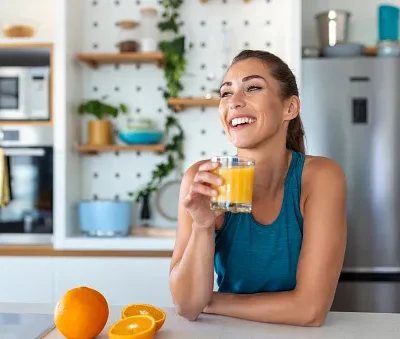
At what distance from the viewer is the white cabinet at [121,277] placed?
2.95m

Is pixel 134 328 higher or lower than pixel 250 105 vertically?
lower

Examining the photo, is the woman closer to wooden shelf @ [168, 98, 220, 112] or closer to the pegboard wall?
wooden shelf @ [168, 98, 220, 112]

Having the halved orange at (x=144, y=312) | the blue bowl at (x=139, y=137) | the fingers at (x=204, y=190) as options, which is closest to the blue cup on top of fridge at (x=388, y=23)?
the blue bowl at (x=139, y=137)

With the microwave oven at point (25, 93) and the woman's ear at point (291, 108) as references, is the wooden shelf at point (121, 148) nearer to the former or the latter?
the microwave oven at point (25, 93)

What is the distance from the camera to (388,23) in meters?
3.18

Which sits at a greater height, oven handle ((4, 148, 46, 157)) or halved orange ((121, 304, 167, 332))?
oven handle ((4, 148, 46, 157))

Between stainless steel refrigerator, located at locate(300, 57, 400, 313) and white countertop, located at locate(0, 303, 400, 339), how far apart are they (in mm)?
1586

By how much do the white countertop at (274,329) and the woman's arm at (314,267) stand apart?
0.09ft

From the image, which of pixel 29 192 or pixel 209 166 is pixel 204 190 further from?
pixel 29 192

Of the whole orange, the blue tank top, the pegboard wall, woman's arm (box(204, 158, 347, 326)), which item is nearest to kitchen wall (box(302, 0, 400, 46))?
the pegboard wall

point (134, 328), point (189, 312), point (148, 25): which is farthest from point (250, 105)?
point (148, 25)

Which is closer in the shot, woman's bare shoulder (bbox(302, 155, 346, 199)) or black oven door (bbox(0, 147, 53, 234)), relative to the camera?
woman's bare shoulder (bbox(302, 155, 346, 199))

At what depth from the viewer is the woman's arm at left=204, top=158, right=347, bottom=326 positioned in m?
1.32

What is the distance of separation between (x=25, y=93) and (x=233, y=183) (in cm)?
216
